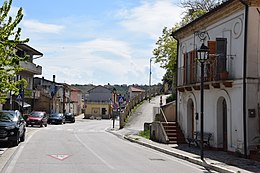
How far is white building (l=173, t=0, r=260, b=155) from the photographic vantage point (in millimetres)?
17797

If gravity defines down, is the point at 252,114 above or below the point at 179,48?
below

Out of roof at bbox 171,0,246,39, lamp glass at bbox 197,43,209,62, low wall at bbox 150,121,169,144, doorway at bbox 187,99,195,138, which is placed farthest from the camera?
doorway at bbox 187,99,195,138

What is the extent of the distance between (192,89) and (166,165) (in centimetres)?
880

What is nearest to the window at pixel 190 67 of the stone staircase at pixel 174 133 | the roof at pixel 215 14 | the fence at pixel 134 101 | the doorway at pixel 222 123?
the roof at pixel 215 14

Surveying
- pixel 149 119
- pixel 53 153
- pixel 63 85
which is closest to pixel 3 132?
pixel 53 153

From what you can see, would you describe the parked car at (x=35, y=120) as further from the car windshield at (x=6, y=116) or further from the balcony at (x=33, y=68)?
the car windshield at (x=6, y=116)

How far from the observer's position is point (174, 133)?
84.1ft

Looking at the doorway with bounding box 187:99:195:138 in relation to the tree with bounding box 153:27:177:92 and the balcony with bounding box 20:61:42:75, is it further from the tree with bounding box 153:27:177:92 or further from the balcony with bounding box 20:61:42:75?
the balcony with bounding box 20:61:42:75

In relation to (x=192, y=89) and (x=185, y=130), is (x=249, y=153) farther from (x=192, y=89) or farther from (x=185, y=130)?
(x=185, y=130)

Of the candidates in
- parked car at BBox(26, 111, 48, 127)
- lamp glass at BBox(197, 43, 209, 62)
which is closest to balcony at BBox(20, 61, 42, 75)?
parked car at BBox(26, 111, 48, 127)

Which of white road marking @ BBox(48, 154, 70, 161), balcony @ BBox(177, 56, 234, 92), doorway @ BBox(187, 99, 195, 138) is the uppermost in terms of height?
balcony @ BBox(177, 56, 234, 92)

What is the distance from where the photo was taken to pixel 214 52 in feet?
66.4

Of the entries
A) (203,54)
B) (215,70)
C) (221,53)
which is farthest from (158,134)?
(203,54)

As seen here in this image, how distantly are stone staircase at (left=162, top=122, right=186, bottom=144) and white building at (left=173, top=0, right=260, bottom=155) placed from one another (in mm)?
1266
